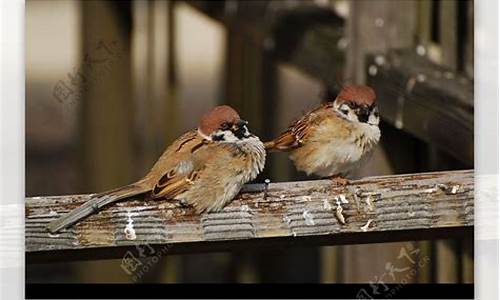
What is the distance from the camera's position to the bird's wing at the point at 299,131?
4.94ft

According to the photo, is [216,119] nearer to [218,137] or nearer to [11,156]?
[218,137]

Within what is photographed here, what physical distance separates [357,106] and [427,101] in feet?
0.82

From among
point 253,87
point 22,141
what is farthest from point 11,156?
point 253,87

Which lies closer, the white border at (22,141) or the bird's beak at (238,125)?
the white border at (22,141)

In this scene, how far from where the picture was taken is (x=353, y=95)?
1.50 m

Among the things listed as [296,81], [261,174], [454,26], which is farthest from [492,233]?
[296,81]

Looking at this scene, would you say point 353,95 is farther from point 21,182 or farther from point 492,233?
point 21,182

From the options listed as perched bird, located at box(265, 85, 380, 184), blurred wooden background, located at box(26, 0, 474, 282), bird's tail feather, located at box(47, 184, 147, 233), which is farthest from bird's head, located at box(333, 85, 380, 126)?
bird's tail feather, located at box(47, 184, 147, 233)

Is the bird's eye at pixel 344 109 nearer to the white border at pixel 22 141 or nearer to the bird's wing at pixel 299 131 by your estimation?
the bird's wing at pixel 299 131

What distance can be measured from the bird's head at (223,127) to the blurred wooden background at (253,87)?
22 centimetres

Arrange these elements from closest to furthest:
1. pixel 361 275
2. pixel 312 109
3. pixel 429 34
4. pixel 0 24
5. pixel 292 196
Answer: pixel 0 24 < pixel 292 196 < pixel 312 109 < pixel 361 275 < pixel 429 34

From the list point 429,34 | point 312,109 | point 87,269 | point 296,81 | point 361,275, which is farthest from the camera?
point 296,81

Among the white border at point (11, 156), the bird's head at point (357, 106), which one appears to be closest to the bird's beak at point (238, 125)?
the bird's head at point (357, 106)

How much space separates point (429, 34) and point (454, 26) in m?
0.05
